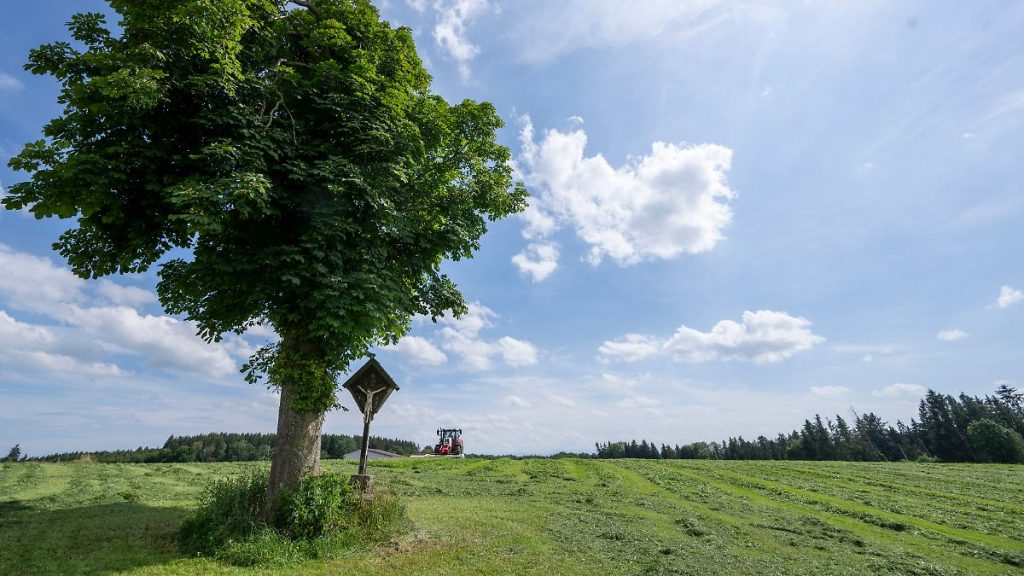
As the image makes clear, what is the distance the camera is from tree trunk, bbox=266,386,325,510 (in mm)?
9906

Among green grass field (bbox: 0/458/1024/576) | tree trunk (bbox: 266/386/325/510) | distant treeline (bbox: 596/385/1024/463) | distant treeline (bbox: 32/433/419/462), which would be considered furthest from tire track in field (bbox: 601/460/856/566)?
distant treeline (bbox: 596/385/1024/463)

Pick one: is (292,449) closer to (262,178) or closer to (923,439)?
(262,178)

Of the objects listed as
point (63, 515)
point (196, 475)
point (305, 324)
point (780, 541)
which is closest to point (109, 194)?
point (305, 324)

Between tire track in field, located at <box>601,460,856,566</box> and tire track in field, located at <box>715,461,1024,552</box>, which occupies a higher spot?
tire track in field, located at <box>601,460,856,566</box>

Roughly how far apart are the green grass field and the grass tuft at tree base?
426 millimetres

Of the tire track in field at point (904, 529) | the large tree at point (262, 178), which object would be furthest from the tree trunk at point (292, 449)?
the tire track in field at point (904, 529)

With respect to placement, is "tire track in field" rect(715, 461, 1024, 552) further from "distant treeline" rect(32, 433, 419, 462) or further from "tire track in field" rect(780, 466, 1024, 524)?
"distant treeline" rect(32, 433, 419, 462)

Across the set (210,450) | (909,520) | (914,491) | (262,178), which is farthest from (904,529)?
(210,450)

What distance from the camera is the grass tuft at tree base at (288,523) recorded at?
8.38m

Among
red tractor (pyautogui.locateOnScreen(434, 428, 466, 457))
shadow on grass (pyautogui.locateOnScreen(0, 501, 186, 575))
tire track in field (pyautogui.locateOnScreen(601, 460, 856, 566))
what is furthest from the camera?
red tractor (pyautogui.locateOnScreen(434, 428, 466, 457))

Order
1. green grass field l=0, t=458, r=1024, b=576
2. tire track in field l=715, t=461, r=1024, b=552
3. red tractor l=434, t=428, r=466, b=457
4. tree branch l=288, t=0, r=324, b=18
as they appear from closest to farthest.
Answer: green grass field l=0, t=458, r=1024, b=576 → tree branch l=288, t=0, r=324, b=18 → tire track in field l=715, t=461, r=1024, b=552 → red tractor l=434, t=428, r=466, b=457

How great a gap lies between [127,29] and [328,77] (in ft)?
14.1

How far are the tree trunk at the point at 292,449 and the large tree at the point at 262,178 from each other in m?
0.03

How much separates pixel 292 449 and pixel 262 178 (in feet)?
20.0
